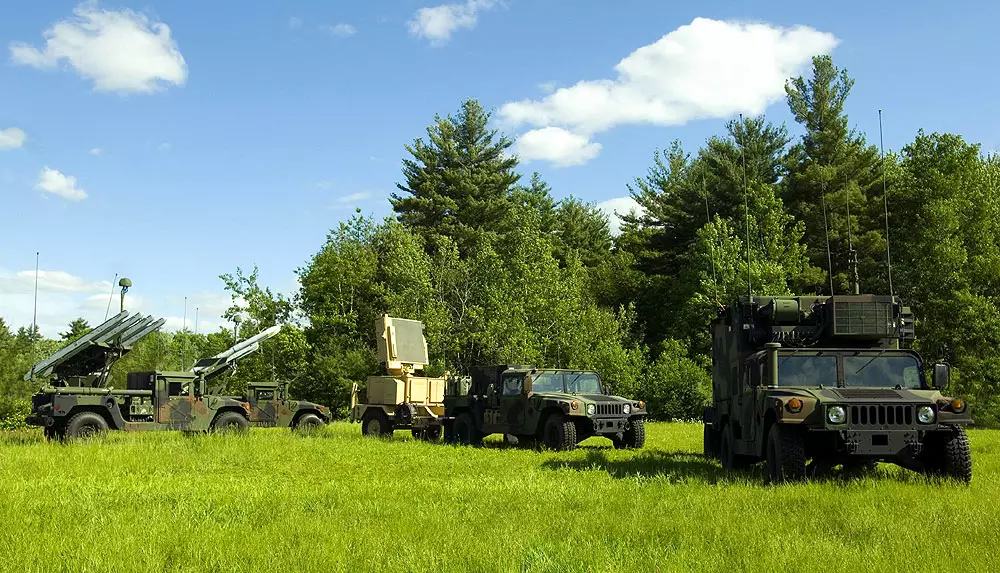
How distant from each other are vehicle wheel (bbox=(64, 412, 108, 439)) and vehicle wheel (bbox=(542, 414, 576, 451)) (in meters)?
9.24

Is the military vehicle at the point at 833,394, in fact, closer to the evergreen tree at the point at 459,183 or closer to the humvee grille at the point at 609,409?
the humvee grille at the point at 609,409

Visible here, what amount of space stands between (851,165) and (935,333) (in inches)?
336

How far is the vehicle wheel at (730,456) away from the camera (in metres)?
12.6

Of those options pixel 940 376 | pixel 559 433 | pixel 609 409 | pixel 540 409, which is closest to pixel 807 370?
pixel 940 376

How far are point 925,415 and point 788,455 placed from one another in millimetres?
1456

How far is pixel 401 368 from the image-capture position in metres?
22.2

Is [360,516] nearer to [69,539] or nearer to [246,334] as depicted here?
[69,539]

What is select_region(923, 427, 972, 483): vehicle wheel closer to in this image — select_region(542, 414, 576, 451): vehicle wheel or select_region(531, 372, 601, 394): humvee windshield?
select_region(542, 414, 576, 451): vehicle wheel

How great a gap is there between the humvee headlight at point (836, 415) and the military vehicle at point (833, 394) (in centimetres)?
1

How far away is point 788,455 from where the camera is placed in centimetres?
980

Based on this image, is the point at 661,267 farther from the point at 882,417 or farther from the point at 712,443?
the point at 882,417

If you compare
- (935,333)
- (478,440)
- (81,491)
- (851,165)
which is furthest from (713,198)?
(81,491)

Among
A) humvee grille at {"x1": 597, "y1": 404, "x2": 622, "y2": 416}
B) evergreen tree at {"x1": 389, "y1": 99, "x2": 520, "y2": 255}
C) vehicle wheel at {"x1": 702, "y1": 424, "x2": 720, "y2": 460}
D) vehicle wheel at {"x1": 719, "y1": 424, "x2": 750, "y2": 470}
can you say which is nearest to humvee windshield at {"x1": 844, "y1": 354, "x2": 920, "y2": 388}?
vehicle wheel at {"x1": 719, "y1": 424, "x2": 750, "y2": 470}

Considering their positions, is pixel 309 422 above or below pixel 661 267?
below
